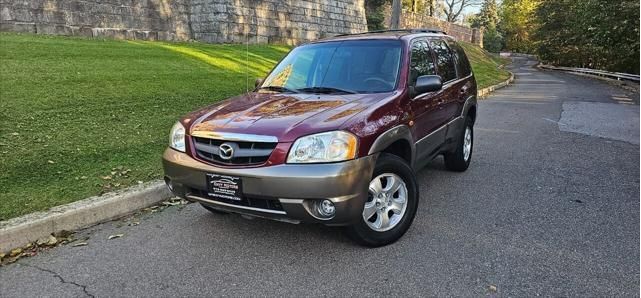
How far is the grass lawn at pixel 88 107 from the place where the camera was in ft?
16.1

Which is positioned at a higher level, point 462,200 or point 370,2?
point 370,2

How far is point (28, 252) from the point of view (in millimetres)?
3734

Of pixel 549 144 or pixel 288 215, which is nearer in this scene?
pixel 288 215

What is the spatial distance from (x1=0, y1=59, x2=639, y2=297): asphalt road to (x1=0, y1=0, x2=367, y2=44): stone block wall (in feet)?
37.2

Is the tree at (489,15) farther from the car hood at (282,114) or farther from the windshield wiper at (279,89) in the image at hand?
the car hood at (282,114)

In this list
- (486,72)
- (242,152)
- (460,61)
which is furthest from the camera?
(486,72)

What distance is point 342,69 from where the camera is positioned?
14.9 ft

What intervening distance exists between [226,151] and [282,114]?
1.69ft

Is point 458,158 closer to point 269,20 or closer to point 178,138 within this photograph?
point 178,138

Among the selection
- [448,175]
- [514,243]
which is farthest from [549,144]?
[514,243]

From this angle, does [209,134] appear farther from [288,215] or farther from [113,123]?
[113,123]

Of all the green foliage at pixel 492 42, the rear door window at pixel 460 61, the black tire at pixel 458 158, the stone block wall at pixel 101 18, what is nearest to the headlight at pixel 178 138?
the black tire at pixel 458 158

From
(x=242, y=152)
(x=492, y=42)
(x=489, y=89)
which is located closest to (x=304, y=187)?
(x=242, y=152)

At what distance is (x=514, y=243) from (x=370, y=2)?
38.5 m
